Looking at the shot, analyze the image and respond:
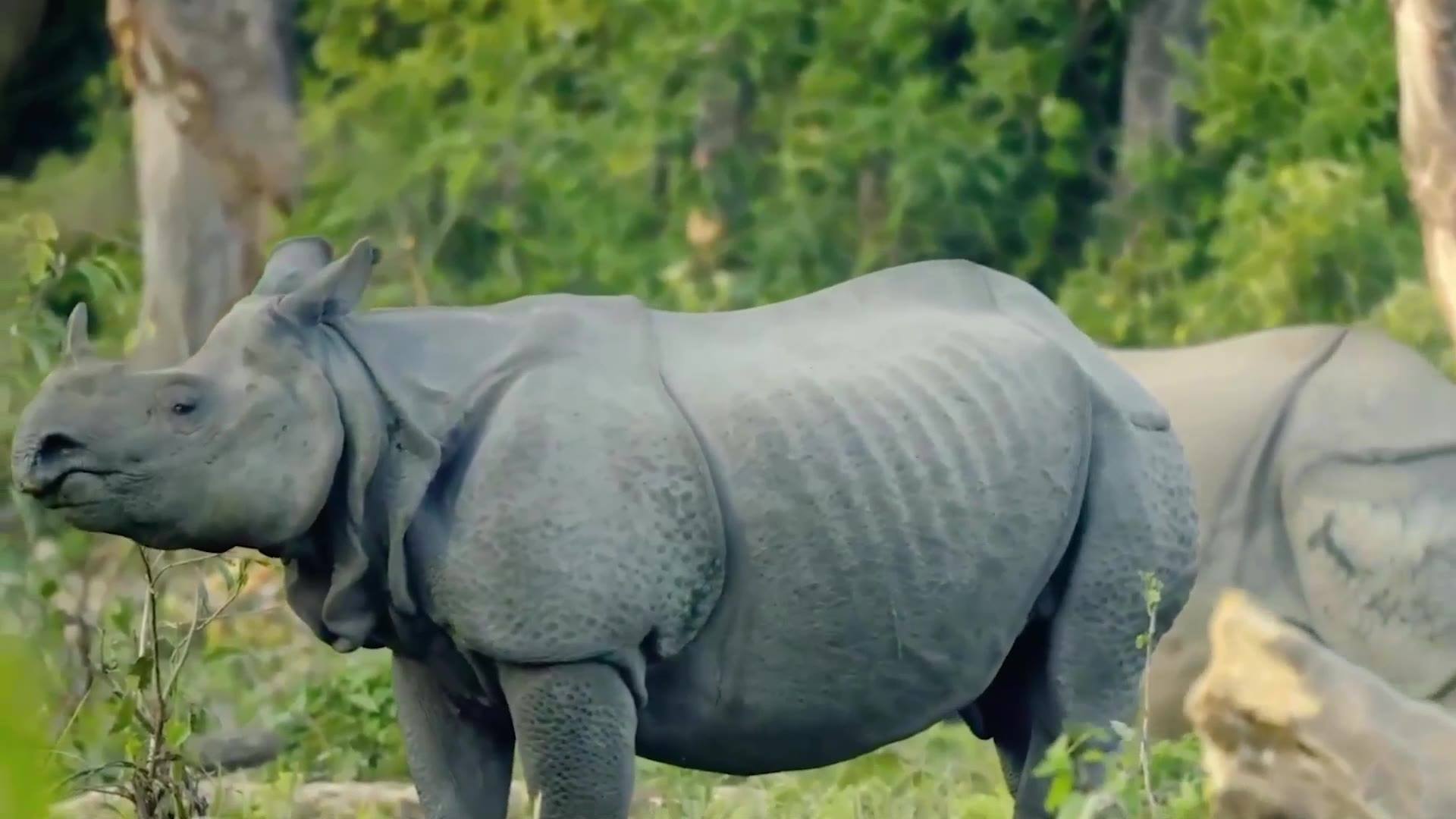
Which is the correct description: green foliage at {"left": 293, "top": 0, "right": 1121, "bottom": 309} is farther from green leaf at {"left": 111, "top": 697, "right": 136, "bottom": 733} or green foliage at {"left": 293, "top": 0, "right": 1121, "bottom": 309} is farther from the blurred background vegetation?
green leaf at {"left": 111, "top": 697, "right": 136, "bottom": 733}

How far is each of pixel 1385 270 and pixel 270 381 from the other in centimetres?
561

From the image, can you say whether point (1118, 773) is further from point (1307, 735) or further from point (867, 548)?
point (867, 548)

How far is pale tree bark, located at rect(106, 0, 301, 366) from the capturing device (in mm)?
7828

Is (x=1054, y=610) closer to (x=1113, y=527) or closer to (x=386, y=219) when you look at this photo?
(x=1113, y=527)

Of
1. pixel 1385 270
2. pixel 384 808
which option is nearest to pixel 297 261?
pixel 384 808

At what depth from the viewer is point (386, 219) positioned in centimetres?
884

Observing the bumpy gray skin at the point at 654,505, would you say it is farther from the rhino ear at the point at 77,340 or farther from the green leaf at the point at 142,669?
the green leaf at the point at 142,669

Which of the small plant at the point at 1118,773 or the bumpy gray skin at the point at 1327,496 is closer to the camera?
the small plant at the point at 1118,773

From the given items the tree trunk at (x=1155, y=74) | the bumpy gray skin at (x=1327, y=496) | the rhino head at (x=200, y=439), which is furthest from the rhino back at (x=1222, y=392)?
the tree trunk at (x=1155, y=74)

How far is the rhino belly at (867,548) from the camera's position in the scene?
271 centimetres

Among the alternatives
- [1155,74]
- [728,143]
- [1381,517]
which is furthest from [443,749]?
[1155,74]

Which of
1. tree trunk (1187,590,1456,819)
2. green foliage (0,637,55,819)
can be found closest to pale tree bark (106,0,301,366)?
tree trunk (1187,590,1456,819)

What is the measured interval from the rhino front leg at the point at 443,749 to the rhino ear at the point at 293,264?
1.63 ft

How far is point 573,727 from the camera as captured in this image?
255 centimetres
